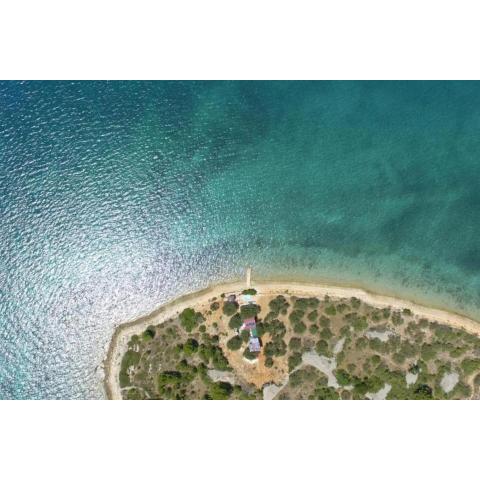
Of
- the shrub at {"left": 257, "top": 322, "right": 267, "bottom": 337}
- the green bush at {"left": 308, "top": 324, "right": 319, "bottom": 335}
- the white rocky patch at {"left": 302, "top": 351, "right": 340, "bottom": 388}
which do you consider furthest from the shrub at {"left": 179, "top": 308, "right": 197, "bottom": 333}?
the green bush at {"left": 308, "top": 324, "right": 319, "bottom": 335}

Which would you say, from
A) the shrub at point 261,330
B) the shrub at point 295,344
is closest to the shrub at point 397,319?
the shrub at point 295,344

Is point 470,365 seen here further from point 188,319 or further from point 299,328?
point 188,319

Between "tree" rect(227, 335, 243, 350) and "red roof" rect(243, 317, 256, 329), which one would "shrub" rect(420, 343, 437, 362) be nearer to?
"red roof" rect(243, 317, 256, 329)

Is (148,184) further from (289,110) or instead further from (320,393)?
(320,393)

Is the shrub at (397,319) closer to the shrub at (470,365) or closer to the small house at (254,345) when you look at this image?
the shrub at (470,365)

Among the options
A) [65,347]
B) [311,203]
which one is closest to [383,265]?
[311,203]
